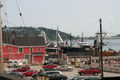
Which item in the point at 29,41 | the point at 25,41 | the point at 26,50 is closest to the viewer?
the point at 26,50

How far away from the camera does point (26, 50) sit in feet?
263

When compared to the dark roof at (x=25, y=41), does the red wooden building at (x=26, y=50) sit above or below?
below

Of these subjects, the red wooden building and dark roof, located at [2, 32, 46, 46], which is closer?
the red wooden building

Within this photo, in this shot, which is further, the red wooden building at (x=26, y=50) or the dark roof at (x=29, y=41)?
the dark roof at (x=29, y=41)

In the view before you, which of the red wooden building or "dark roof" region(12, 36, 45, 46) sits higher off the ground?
"dark roof" region(12, 36, 45, 46)

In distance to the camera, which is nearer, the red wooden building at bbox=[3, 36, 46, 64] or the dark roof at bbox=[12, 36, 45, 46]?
the red wooden building at bbox=[3, 36, 46, 64]

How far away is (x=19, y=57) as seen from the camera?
79.1 meters

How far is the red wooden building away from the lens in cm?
7819

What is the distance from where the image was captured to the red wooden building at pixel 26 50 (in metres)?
78.2

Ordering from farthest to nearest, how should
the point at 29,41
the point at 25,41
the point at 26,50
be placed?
1. the point at 25,41
2. the point at 29,41
3. the point at 26,50

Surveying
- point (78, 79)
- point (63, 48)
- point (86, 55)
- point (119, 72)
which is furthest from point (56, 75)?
point (63, 48)

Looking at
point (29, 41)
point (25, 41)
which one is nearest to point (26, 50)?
point (29, 41)

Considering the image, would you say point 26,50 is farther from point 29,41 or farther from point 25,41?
point 25,41

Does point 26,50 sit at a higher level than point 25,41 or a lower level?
lower
